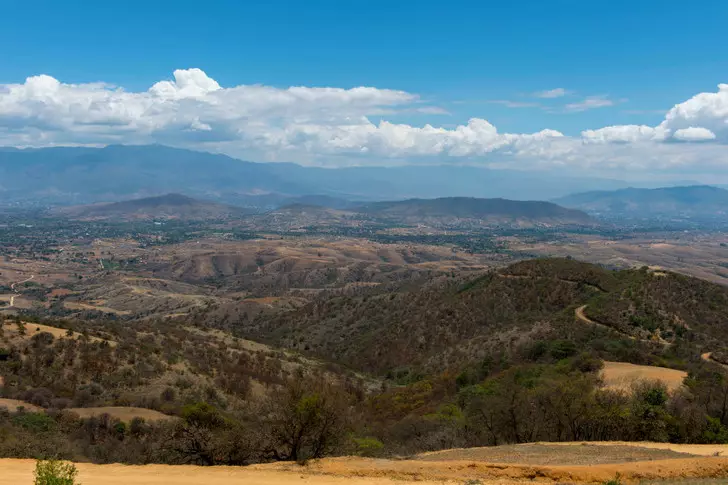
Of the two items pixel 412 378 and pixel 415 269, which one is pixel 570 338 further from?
pixel 415 269

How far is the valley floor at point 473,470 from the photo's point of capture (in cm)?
1791

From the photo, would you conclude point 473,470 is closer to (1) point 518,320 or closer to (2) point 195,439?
(2) point 195,439

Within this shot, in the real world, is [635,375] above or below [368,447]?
above

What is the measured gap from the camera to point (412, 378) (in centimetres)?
5475

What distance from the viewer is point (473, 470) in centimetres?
1892

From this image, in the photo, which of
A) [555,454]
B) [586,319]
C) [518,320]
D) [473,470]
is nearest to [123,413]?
[473,470]

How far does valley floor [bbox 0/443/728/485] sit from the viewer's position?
17906 mm

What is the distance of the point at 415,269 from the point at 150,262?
102m

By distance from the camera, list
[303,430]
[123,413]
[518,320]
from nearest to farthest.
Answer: [303,430] < [123,413] < [518,320]

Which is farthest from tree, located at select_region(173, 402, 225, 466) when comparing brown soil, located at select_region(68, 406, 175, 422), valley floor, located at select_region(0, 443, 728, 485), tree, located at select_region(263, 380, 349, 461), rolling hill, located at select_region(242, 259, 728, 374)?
rolling hill, located at select_region(242, 259, 728, 374)

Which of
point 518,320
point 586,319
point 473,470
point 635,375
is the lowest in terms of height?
point 518,320

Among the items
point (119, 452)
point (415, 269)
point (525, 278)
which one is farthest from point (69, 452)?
point (415, 269)

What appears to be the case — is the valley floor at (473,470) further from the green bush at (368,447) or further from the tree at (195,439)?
the green bush at (368,447)

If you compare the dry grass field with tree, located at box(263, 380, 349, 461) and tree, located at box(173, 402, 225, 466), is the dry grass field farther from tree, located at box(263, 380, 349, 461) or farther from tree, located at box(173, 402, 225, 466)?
tree, located at box(173, 402, 225, 466)
